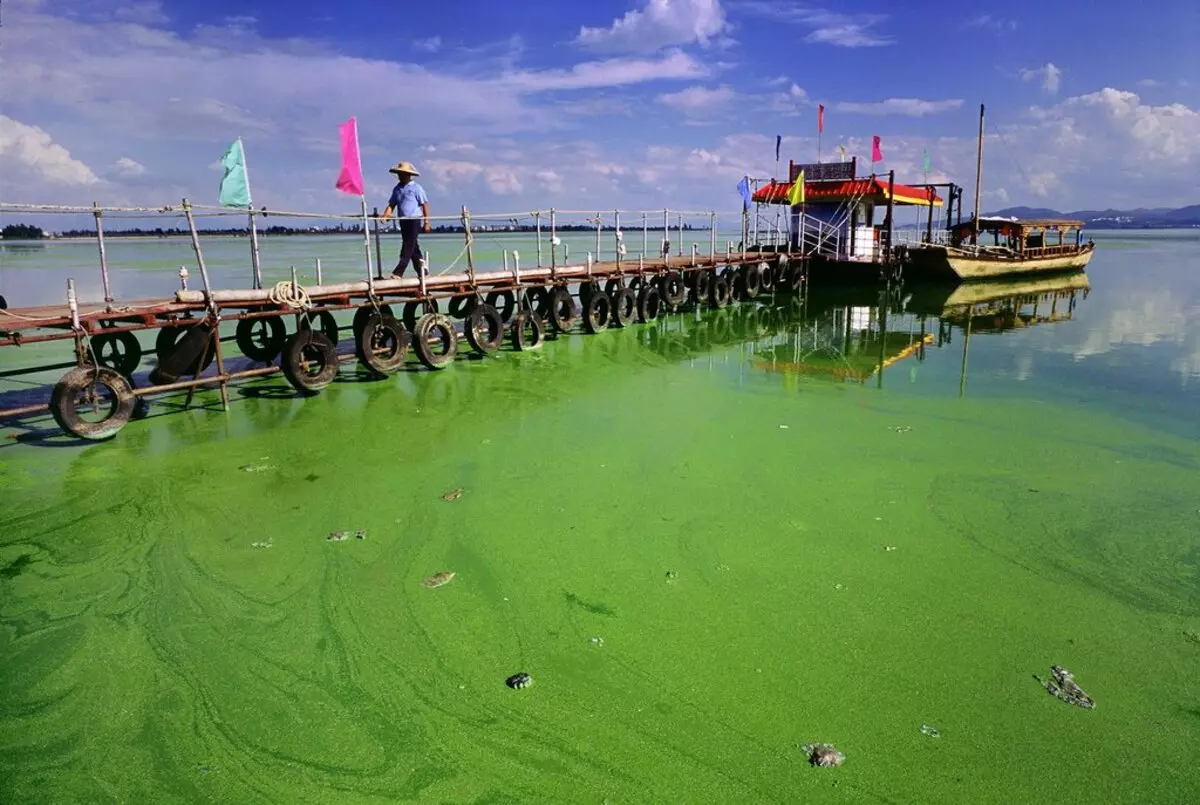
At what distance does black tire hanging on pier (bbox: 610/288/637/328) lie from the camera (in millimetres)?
15172

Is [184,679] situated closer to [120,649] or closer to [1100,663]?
[120,649]

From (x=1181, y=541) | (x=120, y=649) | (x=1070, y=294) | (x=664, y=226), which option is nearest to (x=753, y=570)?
(x=1181, y=541)

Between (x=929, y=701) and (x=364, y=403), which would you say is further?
(x=364, y=403)

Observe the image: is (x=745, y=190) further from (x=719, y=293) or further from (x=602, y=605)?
(x=602, y=605)

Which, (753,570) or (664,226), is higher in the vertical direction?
(664,226)

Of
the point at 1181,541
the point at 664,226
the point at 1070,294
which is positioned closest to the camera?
the point at 1181,541

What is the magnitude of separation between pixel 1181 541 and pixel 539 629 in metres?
4.56

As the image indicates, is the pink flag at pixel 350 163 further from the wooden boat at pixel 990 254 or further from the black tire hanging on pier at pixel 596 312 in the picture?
the wooden boat at pixel 990 254

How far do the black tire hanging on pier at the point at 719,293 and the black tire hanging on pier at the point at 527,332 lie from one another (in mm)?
7634

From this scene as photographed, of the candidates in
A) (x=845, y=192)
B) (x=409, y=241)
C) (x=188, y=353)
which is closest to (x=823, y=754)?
(x=188, y=353)

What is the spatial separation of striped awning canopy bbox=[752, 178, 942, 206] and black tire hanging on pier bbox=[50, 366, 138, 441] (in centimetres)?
2075

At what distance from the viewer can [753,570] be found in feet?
15.6

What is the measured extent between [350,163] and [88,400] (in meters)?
4.15

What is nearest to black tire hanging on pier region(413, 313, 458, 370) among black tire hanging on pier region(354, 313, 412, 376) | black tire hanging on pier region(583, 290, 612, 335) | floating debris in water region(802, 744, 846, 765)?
black tire hanging on pier region(354, 313, 412, 376)
